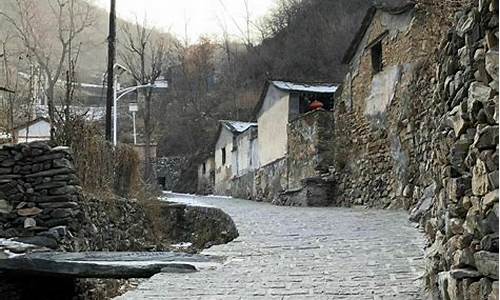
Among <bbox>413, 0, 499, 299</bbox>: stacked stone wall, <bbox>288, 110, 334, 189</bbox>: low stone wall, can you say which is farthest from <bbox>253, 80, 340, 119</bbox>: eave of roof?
<bbox>413, 0, 499, 299</bbox>: stacked stone wall

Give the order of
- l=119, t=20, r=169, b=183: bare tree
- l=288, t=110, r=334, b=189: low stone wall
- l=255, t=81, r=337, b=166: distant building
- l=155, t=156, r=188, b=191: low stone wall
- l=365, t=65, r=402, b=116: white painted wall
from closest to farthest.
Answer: l=365, t=65, r=402, b=116: white painted wall < l=288, t=110, r=334, b=189: low stone wall < l=255, t=81, r=337, b=166: distant building < l=119, t=20, r=169, b=183: bare tree < l=155, t=156, r=188, b=191: low stone wall

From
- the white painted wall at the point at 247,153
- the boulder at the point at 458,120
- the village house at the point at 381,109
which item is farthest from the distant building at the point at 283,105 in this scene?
the boulder at the point at 458,120

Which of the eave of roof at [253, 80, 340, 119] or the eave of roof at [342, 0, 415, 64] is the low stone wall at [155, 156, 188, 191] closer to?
the eave of roof at [253, 80, 340, 119]

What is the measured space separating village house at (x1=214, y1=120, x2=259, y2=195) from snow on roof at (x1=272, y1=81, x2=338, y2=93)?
4527 millimetres

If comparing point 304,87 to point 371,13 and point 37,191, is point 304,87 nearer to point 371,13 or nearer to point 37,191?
point 371,13

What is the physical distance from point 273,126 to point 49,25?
10.8 metres

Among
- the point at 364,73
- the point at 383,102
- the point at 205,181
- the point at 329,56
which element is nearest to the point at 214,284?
the point at 383,102

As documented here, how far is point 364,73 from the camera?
44.6ft

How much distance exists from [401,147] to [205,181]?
23.0m

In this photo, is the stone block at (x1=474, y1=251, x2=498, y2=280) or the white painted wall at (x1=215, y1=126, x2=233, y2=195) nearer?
the stone block at (x1=474, y1=251, x2=498, y2=280)

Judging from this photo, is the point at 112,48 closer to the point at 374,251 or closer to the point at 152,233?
the point at 152,233

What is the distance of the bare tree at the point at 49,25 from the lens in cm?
2236

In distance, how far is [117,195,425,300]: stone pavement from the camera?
4.30 m

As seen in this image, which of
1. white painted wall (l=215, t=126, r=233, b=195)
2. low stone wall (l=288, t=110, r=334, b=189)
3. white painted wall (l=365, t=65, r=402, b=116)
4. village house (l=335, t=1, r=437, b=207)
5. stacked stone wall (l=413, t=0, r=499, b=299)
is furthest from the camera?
white painted wall (l=215, t=126, r=233, b=195)
